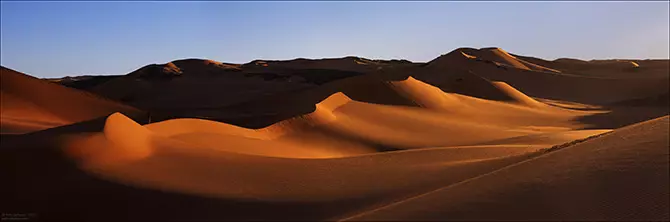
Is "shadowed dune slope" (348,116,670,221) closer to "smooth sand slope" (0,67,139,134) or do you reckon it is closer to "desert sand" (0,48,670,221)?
"desert sand" (0,48,670,221)

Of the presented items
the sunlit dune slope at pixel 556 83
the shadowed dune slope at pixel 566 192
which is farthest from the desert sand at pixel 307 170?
the sunlit dune slope at pixel 556 83

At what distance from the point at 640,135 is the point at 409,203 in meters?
3.44

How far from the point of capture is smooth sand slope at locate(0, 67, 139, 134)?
16.7 m

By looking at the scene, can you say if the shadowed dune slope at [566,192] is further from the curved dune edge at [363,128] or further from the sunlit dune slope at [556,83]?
the sunlit dune slope at [556,83]

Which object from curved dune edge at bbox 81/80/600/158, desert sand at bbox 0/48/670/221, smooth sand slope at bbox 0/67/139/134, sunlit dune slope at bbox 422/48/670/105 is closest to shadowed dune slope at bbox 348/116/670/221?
desert sand at bbox 0/48/670/221

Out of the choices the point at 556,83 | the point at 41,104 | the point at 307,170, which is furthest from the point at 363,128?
the point at 556,83

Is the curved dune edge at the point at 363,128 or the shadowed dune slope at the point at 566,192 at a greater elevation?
the curved dune edge at the point at 363,128

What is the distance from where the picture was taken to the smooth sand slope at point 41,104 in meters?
16.7

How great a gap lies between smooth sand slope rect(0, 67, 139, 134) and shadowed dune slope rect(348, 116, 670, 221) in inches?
520

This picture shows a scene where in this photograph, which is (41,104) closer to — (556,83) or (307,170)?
(307,170)

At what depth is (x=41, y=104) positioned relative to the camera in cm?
1827

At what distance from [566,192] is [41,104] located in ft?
57.3

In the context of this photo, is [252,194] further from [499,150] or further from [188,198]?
[499,150]

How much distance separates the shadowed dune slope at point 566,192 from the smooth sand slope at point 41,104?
1321cm
